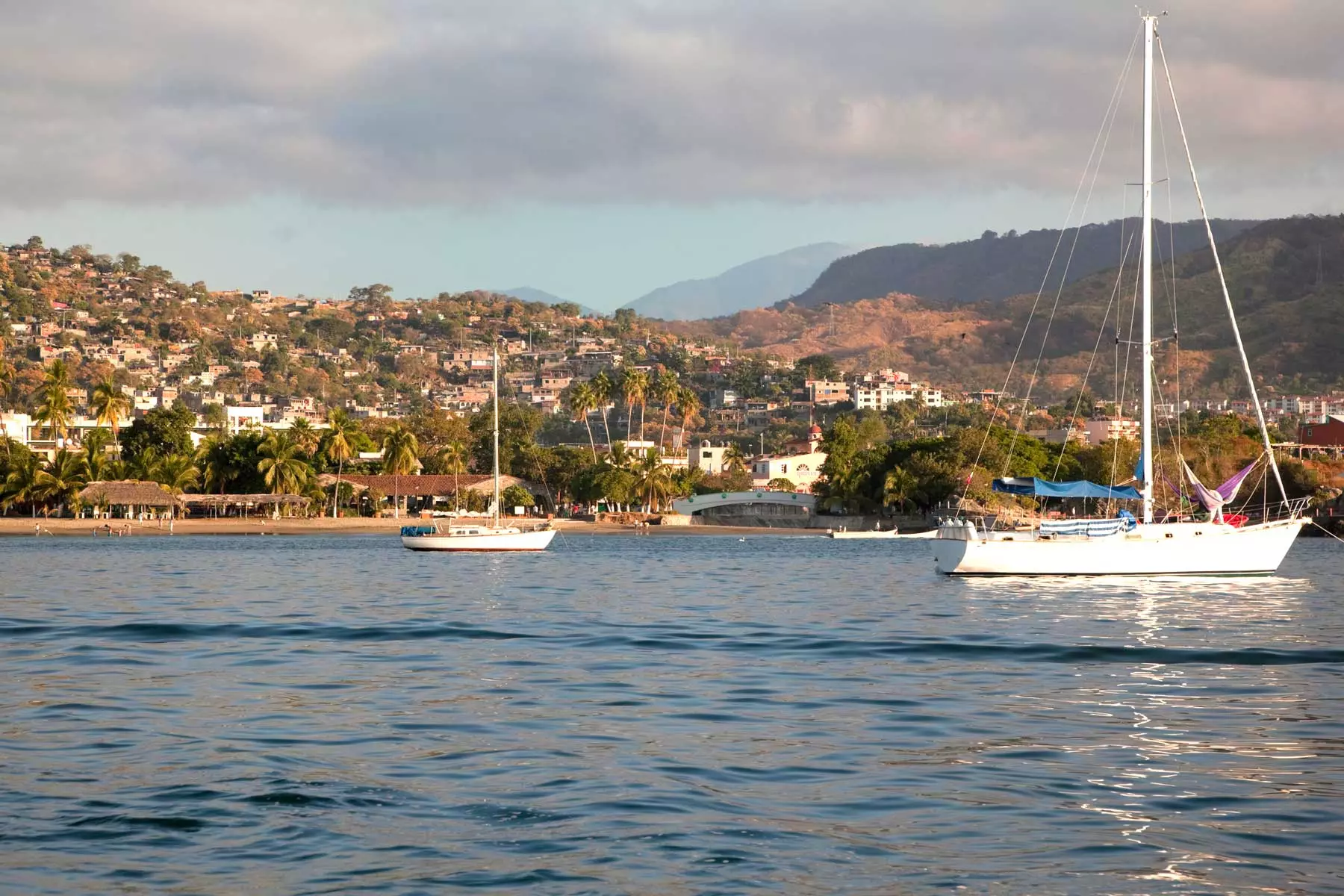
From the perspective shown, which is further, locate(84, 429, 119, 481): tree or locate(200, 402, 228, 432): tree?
locate(200, 402, 228, 432): tree

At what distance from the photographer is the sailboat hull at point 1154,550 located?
1619 inches

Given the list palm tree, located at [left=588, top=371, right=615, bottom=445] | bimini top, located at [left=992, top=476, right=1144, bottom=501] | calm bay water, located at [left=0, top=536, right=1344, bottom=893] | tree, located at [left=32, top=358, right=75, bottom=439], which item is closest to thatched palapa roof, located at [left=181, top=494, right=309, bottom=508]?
tree, located at [left=32, top=358, right=75, bottom=439]

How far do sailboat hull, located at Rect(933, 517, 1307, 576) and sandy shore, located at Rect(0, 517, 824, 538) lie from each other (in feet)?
244

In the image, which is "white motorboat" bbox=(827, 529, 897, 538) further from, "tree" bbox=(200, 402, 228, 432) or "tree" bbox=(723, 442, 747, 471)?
"tree" bbox=(200, 402, 228, 432)

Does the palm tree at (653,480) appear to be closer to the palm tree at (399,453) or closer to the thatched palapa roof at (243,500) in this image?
A: the palm tree at (399,453)

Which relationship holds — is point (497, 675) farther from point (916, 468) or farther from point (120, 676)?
point (916, 468)

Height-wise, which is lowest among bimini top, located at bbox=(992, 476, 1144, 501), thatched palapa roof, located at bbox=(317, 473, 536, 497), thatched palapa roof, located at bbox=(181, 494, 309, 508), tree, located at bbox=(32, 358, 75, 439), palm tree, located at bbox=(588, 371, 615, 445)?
thatched palapa roof, located at bbox=(181, 494, 309, 508)

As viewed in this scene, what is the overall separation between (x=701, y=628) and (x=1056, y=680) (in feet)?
33.6

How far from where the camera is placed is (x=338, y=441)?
123500mm

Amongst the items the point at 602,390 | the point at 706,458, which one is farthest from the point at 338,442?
the point at 706,458

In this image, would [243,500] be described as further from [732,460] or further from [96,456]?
[732,460]

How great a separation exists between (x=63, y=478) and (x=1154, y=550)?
90.9m

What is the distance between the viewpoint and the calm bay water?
10844 millimetres

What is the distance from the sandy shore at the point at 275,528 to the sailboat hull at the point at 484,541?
1463 inches
